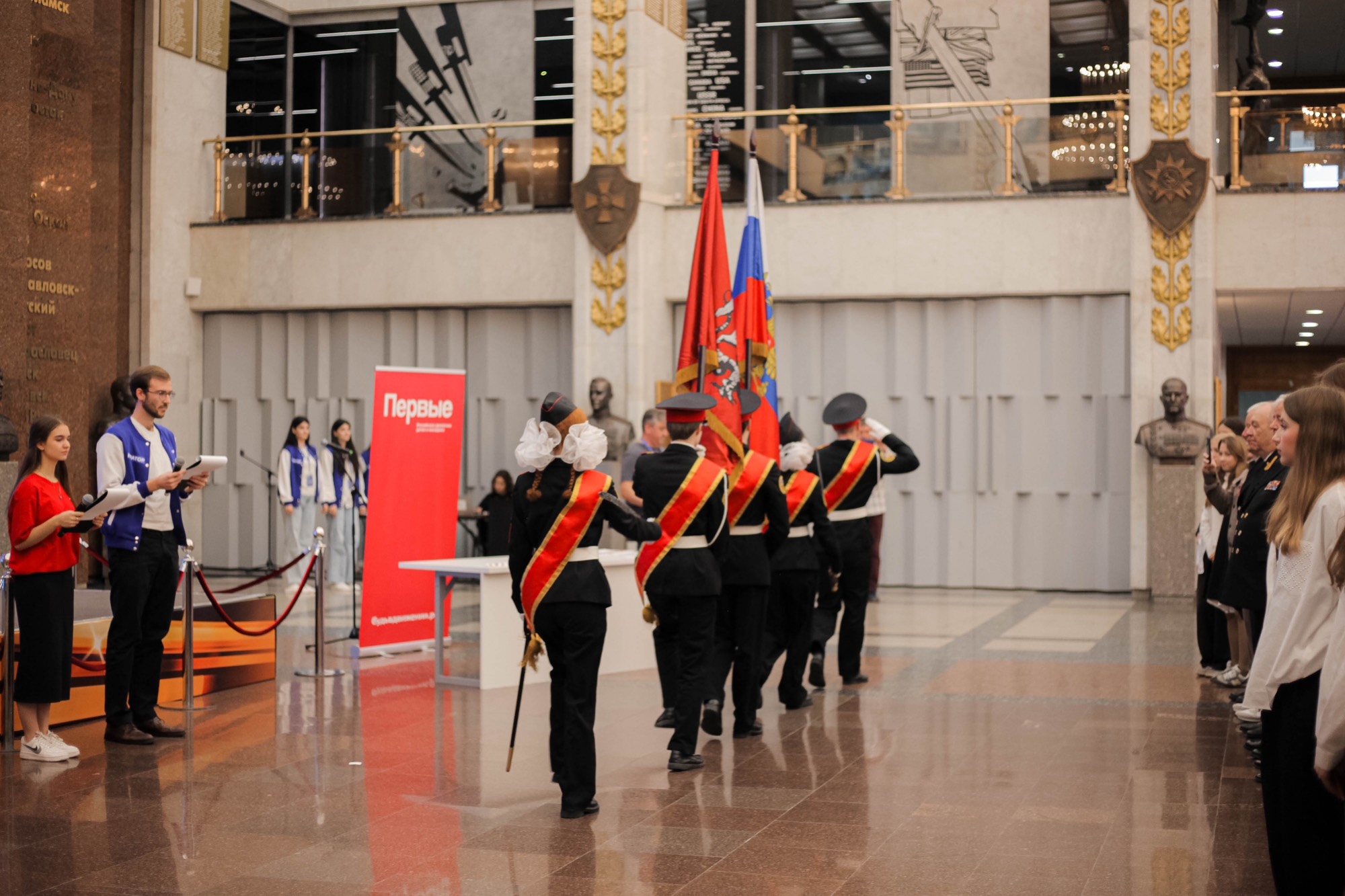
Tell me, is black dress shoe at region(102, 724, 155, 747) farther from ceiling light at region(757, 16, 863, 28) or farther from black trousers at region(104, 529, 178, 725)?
ceiling light at region(757, 16, 863, 28)

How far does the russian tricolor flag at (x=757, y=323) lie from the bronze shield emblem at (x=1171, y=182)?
5281 mm

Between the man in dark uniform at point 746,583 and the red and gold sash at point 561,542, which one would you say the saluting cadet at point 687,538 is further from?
the red and gold sash at point 561,542

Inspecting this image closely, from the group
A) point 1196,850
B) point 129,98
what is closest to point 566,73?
point 129,98

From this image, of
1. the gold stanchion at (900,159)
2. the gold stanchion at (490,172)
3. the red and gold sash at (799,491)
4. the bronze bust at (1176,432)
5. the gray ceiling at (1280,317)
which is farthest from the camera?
the gold stanchion at (490,172)

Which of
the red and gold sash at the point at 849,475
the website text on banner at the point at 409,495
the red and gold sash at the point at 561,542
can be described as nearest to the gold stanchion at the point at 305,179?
the website text on banner at the point at 409,495

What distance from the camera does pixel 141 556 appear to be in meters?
7.18

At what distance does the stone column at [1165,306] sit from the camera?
1427cm

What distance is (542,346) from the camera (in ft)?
54.7

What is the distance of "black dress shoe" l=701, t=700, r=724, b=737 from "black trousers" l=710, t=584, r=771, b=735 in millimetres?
142

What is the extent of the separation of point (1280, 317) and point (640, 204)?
7712 mm

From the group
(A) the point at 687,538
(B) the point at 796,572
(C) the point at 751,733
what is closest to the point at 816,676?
(B) the point at 796,572

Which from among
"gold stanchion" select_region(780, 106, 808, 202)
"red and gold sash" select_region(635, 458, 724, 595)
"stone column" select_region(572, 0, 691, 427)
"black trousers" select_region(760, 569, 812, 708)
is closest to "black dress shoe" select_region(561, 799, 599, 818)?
"red and gold sash" select_region(635, 458, 724, 595)

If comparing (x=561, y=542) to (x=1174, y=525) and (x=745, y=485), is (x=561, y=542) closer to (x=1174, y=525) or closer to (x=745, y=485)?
(x=745, y=485)

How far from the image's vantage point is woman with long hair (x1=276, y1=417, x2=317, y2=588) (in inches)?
583
